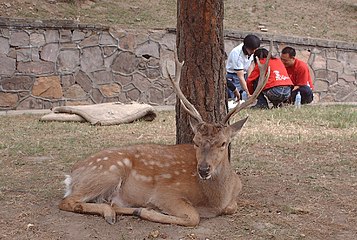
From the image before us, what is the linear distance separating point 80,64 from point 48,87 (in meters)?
0.67

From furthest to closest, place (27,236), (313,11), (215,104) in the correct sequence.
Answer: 1. (313,11)
2. (215,104)
3. (27,236)

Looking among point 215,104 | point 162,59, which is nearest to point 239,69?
point 162,59

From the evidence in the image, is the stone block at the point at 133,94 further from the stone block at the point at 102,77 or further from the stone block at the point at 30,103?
the stone block at the point at 30,103

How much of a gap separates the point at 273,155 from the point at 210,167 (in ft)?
8.35

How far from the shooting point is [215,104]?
5383 mm

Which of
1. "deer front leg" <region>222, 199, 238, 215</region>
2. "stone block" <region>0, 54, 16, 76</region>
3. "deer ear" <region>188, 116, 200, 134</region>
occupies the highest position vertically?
"deer ear" <region>188, 116, 200, 134</region>

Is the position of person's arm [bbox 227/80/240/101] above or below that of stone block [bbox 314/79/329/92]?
above

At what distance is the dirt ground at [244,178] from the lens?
419 cm

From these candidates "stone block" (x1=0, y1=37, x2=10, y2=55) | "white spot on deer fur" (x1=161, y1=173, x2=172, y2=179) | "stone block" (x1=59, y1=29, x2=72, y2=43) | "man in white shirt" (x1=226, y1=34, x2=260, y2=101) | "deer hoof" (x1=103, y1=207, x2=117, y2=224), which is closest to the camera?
"deer hoof" (x1=103, y1=207, x2=117, y2=224)

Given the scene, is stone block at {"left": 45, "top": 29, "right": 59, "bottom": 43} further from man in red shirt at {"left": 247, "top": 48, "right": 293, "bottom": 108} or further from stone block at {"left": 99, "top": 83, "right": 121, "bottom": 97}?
man in red shirt at {"left": 247, "top": 48, "right": 293, "bottom": 108}

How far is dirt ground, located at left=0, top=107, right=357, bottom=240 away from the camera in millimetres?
4188

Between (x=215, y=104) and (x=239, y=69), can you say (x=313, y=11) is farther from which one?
(x=215, y=104)

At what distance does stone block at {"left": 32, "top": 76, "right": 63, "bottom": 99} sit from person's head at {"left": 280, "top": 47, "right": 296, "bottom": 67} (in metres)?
3.73

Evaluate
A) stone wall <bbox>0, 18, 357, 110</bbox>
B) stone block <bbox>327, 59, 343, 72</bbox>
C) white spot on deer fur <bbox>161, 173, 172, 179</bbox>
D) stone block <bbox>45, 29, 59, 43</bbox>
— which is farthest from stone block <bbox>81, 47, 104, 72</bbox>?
white spot on deer fur <bbox>161, 173, 172, 179</bbox>
